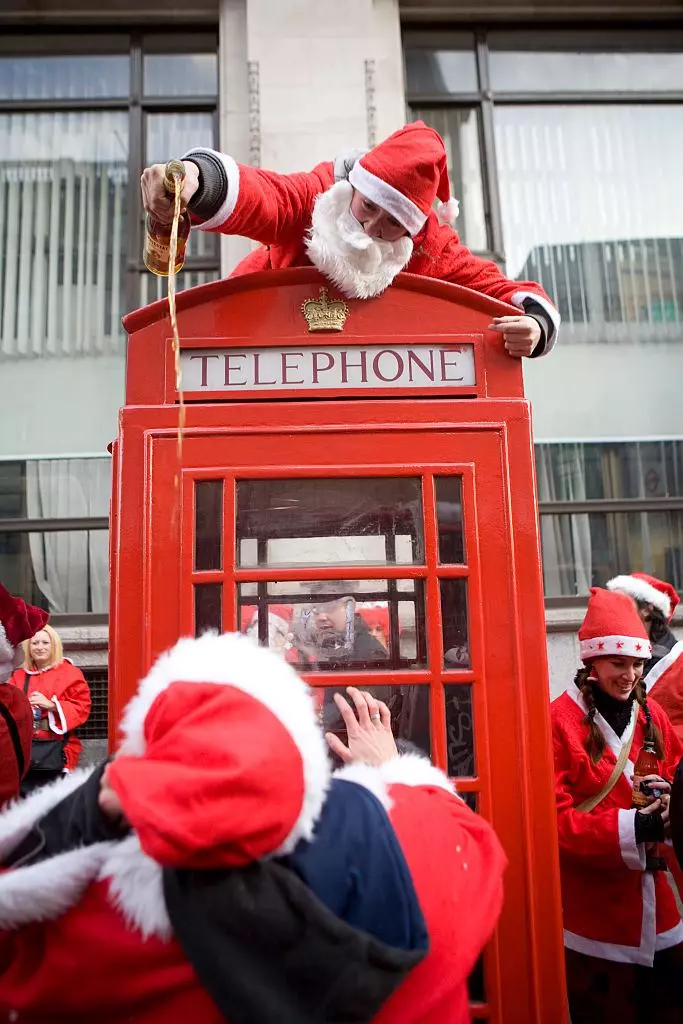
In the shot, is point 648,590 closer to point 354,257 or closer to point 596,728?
point 596,728

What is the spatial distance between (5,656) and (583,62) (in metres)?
6.01

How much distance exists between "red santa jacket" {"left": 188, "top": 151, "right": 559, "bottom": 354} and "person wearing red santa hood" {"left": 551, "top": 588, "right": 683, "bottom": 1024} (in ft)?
4.06

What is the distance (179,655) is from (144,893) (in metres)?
0.37

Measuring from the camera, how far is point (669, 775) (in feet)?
9.29

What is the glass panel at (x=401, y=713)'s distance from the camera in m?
2.03

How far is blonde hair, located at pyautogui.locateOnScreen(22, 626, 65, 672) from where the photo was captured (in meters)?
4.73

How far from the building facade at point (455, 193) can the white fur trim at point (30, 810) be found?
154 inches

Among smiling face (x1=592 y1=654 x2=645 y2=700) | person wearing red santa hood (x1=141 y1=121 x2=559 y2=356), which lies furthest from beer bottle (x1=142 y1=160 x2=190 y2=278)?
smiling face (x1=592 y1=654 x2=645 y2=700)

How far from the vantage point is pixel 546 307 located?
2.34 metres

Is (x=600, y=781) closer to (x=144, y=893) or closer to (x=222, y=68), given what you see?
(x=144, y=893)

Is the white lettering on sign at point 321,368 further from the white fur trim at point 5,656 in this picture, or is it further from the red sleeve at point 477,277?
the white fur trim at point 5,656

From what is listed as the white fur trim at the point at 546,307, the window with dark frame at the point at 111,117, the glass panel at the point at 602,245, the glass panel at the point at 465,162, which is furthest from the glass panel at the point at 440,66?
the white fur trim at the point at 546,307

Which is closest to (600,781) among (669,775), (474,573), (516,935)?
(669,775)

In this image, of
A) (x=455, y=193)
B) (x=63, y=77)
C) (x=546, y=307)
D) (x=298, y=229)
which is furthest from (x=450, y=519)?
(x=63, y=77)
